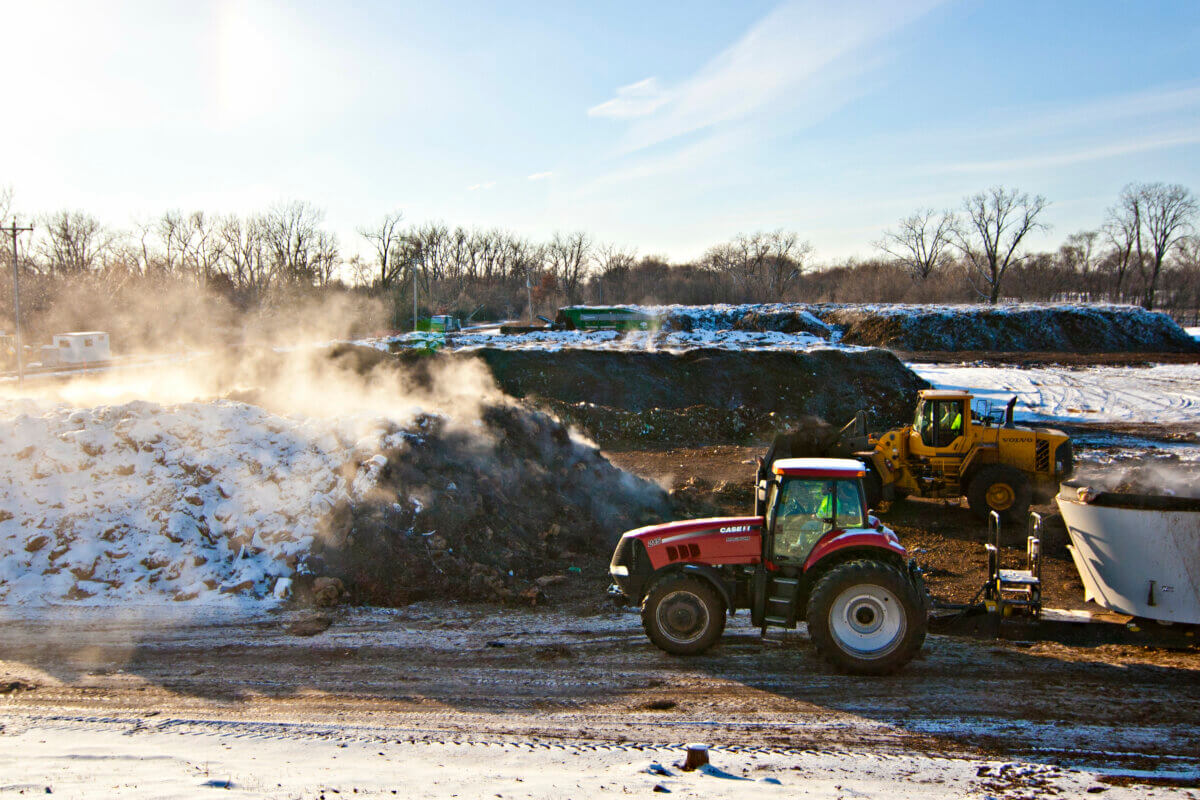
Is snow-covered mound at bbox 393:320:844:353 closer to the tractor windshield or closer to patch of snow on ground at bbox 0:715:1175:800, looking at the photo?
the tractor windshield

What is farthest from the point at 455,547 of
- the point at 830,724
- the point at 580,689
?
the point at 830,724

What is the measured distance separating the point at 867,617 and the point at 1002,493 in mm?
7453

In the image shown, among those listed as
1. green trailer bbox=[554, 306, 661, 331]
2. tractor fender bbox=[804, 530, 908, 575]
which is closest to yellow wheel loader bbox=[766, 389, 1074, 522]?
tractor fender bbox=[804, 530, 908, 575]

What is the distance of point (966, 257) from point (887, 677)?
8341cm

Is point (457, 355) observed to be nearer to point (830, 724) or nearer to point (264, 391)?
point (264, 391)

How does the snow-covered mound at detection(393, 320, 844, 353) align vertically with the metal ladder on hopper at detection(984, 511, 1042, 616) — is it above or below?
above

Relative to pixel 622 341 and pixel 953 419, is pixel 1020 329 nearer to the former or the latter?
pixel 622 341

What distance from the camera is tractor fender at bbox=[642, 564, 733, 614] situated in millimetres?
7051

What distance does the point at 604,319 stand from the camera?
44.2m

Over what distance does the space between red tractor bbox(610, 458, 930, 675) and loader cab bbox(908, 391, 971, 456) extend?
709 cm

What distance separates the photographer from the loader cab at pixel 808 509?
6.94 metres

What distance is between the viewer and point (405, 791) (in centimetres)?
488

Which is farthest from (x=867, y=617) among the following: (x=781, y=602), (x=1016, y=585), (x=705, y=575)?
(x=1016, y=585)

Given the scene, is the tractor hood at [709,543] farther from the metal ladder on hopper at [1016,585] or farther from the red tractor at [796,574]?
the metal ladder on hopper at [1016,585]
